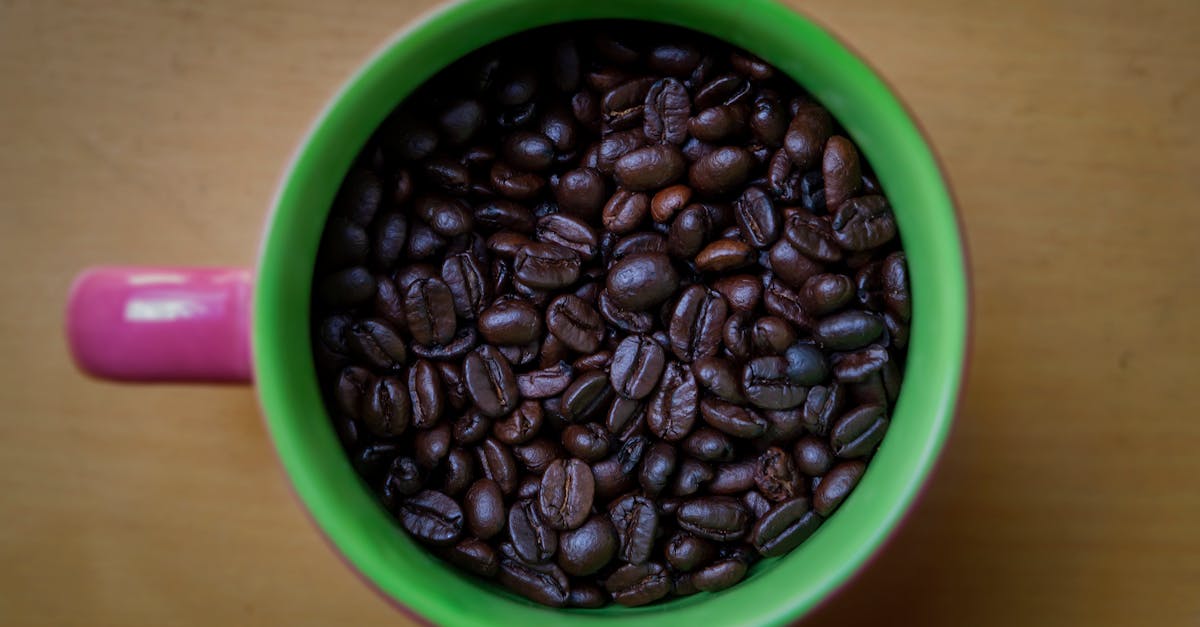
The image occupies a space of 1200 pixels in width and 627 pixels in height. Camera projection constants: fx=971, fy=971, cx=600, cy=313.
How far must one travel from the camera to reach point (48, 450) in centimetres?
102

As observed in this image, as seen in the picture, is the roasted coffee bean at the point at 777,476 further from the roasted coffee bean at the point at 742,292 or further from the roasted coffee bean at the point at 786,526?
the roasted coffee bean at the point at 742,292

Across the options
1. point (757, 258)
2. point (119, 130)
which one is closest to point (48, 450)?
point (119, 130)

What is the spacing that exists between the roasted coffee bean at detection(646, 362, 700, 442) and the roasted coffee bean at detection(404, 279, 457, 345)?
19 centimetres

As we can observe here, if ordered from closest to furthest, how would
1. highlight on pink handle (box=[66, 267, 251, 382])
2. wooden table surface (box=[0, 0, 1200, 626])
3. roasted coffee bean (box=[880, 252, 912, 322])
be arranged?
highlight on pink handle (box=[66, 267, 251, 382])
roasted coffee bean (box=[880, 252, 912, 322])
wooden table surface (box=[0, 0, 1200, 626])

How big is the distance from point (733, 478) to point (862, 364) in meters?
0.16

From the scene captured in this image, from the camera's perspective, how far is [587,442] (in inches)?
33.6

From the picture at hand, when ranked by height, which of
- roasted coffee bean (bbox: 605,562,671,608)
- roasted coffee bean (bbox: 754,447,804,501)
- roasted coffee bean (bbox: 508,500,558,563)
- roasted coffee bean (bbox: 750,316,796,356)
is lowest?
roasted coffee bean (bbox: 605,562,671,608)

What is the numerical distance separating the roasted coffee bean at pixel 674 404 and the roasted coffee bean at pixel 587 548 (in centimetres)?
10

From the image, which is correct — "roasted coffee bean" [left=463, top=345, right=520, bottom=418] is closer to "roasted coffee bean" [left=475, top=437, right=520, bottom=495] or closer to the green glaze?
"roasted coffee bean" [left=475, top=437, right=520, bottom=495]

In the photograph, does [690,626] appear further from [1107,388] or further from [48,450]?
[48,450]

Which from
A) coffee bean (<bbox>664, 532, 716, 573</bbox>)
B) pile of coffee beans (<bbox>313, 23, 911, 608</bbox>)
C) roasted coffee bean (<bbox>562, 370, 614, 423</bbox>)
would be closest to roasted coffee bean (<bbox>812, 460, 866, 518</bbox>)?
pile of coffee beans (<bbox>313, 23, 911, 608</bbox>)

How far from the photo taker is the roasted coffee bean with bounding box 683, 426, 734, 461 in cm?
85

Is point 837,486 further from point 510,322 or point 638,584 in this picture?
point 510,322

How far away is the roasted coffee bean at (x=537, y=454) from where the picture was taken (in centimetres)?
87
